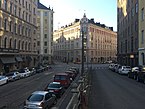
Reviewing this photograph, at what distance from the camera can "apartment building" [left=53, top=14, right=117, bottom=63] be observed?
380ft

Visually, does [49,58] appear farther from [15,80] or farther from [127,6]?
[15,80]

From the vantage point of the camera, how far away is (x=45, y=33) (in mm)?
102750

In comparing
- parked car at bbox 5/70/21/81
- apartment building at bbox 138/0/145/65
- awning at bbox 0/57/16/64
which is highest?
apartment building at bbox 138/0/145/65

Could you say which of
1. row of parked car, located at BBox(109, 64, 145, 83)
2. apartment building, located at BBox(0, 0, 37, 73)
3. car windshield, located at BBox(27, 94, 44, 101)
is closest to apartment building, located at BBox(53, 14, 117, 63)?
apartment building, located at BBox(0, 0, 37, 73)

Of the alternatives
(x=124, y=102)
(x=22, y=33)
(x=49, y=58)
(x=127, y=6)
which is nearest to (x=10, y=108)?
(x=124, y=102)

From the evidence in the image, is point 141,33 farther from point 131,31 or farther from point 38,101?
point 38,101

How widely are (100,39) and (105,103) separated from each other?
111 meters

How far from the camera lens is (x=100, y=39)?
126m

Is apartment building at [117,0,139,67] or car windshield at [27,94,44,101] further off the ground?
apartment building at [117,0,139,67]

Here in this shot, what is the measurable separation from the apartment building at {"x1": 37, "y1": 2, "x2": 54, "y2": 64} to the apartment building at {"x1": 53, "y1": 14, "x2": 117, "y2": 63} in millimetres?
13305

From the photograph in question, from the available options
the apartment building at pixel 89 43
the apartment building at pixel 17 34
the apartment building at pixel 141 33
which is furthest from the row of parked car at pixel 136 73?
the apartment building at pixel 89 43

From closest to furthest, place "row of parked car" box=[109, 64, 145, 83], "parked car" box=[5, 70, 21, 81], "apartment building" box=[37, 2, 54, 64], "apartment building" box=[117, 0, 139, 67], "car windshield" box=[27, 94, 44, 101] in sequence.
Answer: "car windshield" box=[27, 94, 44, 101] < "row of parked car" box=[109, 64, 145, 83] < "parked car" box=[5, 70, 21, 81] < "apartment building" box=[117, 0, 139, 67] < "apartment building" box=[37, 2, 54, 64]

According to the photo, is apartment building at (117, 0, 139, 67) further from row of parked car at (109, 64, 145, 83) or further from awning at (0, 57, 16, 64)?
awning at (0, 57, 16, 64)

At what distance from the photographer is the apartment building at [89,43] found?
380ft
